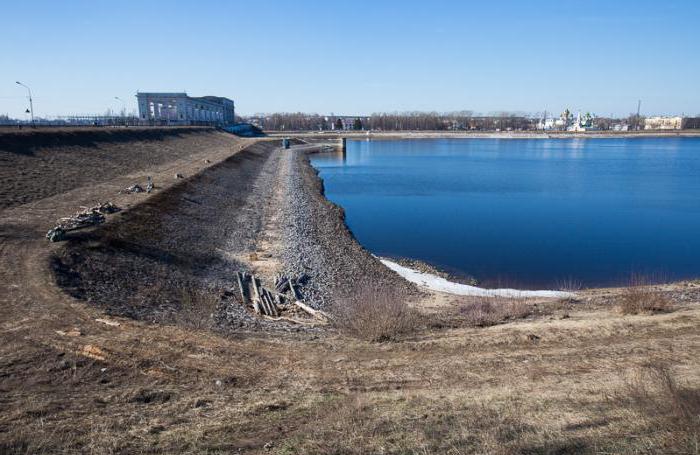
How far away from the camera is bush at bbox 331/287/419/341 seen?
38.0 ft

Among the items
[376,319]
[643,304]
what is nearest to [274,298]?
[376,319]

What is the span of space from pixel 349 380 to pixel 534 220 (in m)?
28.6

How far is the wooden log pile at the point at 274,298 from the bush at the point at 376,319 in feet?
3.50

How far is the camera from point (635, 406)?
23.2 ft

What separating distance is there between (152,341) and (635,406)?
8.39 metres

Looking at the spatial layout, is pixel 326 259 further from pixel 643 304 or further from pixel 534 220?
pixel 534 220

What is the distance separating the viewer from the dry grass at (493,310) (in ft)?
44.5

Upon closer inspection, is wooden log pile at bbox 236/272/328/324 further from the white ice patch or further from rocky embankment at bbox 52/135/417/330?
the white ice patch

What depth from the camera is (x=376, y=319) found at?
11.8 meters

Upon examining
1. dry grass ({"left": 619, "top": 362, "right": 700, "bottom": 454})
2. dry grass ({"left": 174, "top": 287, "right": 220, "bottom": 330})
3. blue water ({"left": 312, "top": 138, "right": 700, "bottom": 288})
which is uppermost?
dry grass ({"left": 619, "top": 362, "right": 700, "bottom": 454})

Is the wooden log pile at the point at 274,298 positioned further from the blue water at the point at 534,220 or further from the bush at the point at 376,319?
the blue water at the point at 534,220

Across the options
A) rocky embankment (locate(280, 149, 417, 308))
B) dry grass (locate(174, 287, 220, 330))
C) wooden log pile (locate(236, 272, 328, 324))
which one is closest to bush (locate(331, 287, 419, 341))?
wooden log pile (locate(236, 272, 328, 324))

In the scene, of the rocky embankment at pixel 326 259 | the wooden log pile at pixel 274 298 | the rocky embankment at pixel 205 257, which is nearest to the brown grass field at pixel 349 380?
the rocky embankment at pixel 205 257

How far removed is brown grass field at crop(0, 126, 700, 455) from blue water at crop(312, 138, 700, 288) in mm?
9211
